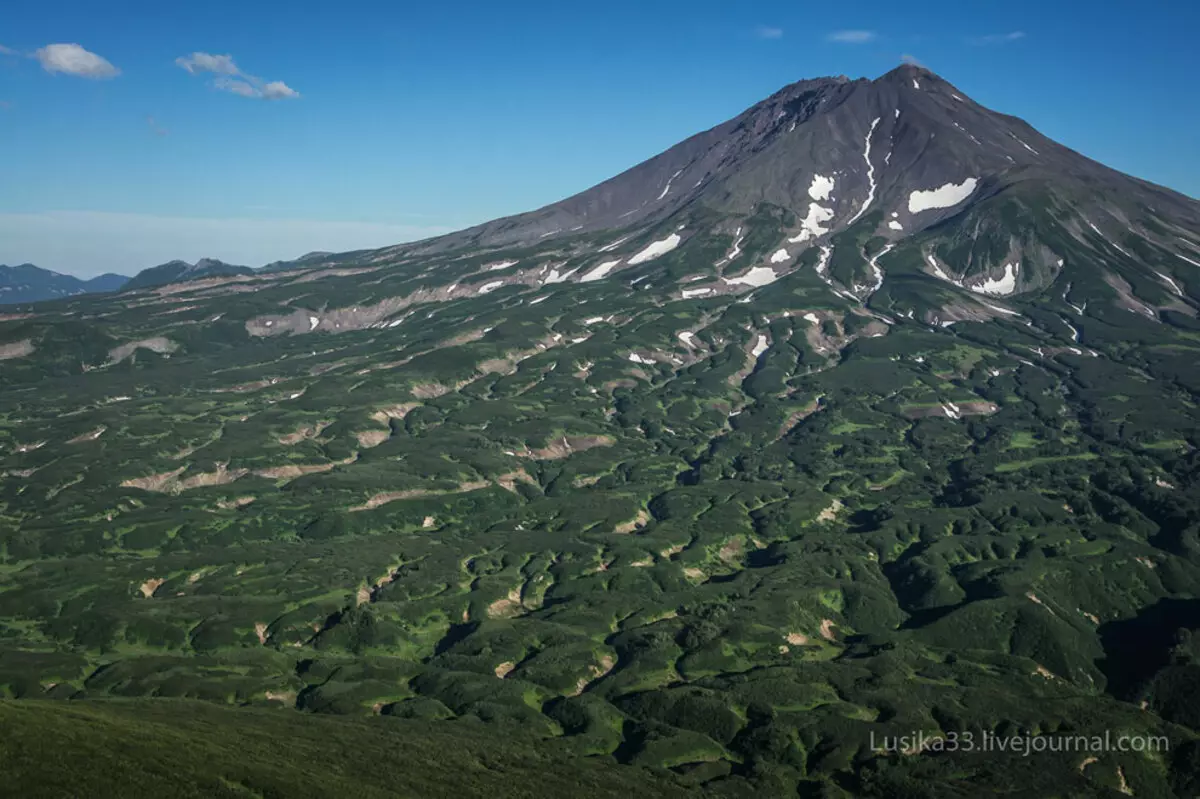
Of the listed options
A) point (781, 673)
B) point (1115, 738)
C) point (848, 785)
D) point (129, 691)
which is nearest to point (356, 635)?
point (129, 691)

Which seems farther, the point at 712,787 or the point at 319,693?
the point at 319,693

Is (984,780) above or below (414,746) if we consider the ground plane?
below

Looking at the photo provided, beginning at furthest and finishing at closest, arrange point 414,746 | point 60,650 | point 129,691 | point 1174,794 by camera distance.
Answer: point 60,650 → point 129,691 → point 1174,794 → point 414,746

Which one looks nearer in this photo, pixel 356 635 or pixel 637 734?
pixel 637 734

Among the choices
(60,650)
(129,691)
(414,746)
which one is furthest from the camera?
(60,650)

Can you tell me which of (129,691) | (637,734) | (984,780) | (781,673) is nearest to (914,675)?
(781,673)

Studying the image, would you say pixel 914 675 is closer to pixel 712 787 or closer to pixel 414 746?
pixel 712 787

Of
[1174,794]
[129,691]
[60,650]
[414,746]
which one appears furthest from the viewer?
[60,650]

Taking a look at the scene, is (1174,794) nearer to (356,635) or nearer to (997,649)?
(997,649)
